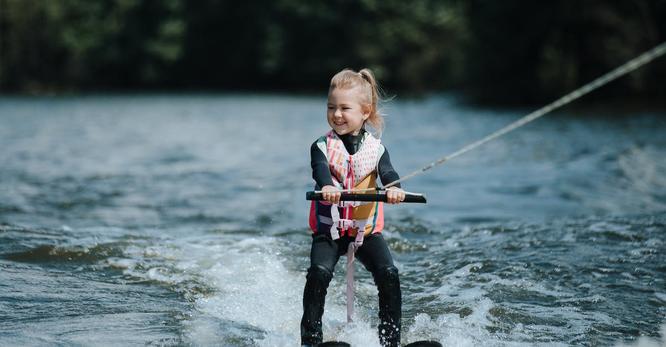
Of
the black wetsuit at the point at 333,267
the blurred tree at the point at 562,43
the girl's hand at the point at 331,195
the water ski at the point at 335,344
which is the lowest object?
the water ski at the point at 335,344

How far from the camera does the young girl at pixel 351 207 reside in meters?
4.59

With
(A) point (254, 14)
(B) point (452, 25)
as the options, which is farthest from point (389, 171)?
(A) point (254, 14)

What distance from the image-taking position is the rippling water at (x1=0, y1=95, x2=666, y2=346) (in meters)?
5.06

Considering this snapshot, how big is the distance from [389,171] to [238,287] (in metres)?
2.07

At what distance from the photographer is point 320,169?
182 inches

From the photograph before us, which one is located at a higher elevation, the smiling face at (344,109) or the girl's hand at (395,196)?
the smiling face at (344,109)

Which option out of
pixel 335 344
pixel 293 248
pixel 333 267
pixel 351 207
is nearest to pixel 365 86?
pixel 351 207

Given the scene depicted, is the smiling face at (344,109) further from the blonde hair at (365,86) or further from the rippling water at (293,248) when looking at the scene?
the rippling water at (293,248)

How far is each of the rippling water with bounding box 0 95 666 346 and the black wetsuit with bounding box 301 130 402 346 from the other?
0.22 metres

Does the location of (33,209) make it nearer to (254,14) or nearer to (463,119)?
(463,119)

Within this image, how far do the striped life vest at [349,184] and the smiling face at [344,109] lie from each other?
9 cm

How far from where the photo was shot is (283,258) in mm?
7309

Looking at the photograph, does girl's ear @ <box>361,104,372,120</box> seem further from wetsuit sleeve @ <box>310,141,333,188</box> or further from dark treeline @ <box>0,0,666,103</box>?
dark treeline @ <box>0,0,666,103</box>

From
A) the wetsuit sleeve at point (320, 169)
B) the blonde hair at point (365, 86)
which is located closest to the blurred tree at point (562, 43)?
the blonde hair at point (365, 86)
